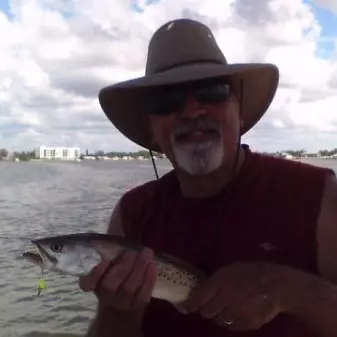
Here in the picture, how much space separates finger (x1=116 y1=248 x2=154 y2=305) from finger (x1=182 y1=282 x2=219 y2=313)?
12.6 inches

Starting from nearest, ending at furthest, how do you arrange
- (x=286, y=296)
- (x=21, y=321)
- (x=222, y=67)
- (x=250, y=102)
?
(x=286, y=296) < (x=222, y=67) < (x=250, y=102) < (x=21, y=321)

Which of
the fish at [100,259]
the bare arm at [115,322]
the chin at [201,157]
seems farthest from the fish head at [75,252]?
the chin at [201,157]

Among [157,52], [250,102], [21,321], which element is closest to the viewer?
[157,52]

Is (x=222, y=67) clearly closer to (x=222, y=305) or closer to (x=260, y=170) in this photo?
(x=260, y=170)

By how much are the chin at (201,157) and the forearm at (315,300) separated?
2.57ft

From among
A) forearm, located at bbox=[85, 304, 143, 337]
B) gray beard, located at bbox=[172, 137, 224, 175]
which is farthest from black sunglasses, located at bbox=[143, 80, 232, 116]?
forearm, located at bbox=[85, 304, 143, 337]

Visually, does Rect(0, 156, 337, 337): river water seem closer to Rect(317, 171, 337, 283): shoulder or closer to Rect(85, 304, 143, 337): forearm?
Rect(85, 304, 143, 337): forearm

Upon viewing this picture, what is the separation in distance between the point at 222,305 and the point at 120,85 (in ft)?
5.04

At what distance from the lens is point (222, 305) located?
11.1ft

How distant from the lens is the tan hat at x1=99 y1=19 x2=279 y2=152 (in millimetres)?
3740

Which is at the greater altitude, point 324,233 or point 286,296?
point 324,233

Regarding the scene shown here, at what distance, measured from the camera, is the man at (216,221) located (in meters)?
3.37

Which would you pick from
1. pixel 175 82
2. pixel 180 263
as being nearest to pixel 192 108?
pixel 175 82

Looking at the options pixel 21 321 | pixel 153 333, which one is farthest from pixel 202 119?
pixel 21 321
